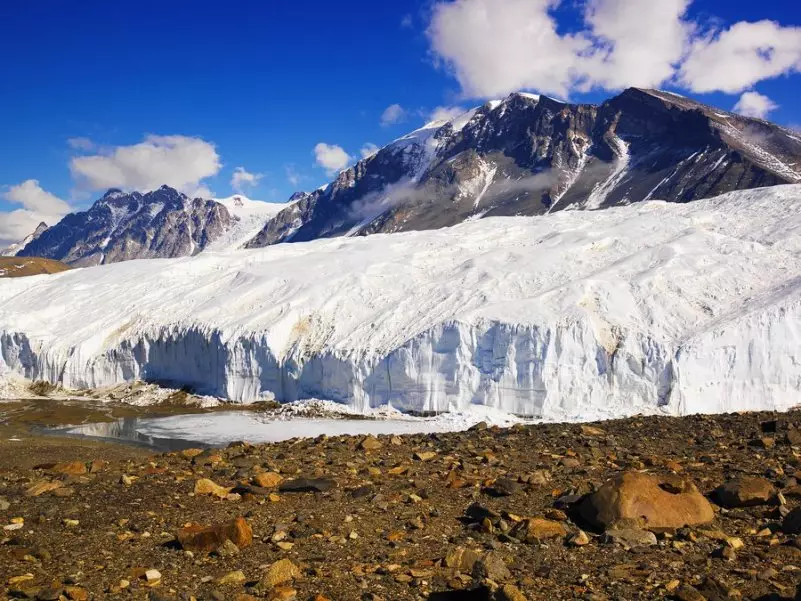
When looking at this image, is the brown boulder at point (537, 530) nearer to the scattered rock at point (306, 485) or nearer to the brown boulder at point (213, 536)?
the brown boulder at point (213, 536)

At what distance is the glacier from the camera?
23047 millimetres

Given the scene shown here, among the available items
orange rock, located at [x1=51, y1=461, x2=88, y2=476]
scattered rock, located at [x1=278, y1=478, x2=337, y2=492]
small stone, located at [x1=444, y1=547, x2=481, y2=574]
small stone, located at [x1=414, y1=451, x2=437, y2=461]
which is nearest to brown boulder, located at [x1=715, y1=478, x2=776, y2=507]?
small stone, located at [x1=444, y1=547, x2=481, y2=574]

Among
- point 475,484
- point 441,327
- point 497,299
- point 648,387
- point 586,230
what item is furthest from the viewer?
point 586,230

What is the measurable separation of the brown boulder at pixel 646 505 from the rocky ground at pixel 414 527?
0.06 ft

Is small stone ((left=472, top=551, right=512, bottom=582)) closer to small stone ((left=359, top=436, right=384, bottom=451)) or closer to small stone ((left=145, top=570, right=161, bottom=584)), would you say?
small stone ((left=145, top=570, right=161, bottom=584))

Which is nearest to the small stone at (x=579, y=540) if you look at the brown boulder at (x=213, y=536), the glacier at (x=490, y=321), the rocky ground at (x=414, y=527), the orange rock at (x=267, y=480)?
the rocky ground at (x=414, y=527)

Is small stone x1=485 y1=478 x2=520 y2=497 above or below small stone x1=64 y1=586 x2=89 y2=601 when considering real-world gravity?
above

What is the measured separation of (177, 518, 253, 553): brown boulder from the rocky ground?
3 cm

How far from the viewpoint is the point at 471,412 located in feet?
78.7

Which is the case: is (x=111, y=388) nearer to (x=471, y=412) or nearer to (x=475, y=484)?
(x=471, y=412)

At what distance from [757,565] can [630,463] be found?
5.85 m

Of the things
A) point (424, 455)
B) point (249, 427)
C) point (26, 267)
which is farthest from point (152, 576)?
point (26, 267)

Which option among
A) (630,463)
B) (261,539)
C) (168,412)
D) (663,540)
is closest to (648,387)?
(630,463)

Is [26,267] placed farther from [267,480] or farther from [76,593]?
[76,593]
